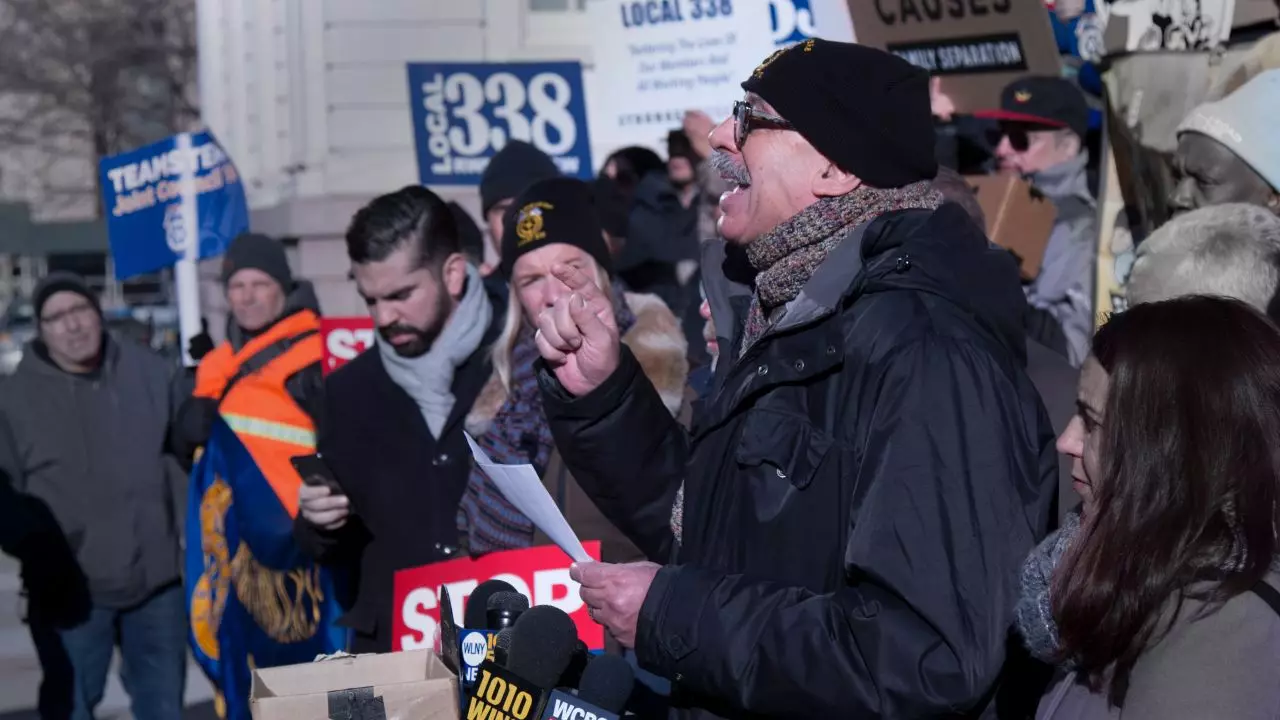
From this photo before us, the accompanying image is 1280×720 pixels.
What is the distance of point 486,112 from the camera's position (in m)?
8.84

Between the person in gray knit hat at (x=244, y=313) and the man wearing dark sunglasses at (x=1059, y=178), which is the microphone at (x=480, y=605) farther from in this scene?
the person in gray knit hat at (x=244, y=313)

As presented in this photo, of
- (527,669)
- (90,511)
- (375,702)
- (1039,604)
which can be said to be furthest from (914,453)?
(90,511)

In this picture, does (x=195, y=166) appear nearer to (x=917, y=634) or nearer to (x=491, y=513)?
(x=491, y=513)

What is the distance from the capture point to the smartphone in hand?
4.29 m

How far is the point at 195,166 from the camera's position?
27.7ft

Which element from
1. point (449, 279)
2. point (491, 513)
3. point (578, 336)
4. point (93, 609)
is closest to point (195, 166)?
point (93, 609)

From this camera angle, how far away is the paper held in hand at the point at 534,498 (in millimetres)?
2670

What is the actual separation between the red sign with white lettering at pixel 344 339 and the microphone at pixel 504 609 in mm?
2485

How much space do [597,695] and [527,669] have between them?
116 millimetres

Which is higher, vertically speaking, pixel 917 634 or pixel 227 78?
pixel 227 78

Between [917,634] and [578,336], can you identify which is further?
[578,336]

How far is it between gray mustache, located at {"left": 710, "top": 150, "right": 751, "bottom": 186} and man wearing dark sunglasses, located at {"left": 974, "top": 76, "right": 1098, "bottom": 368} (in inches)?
Answer: 98.9

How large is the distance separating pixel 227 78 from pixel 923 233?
1455 cm

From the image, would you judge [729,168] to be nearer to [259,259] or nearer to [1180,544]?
[1180,544]
